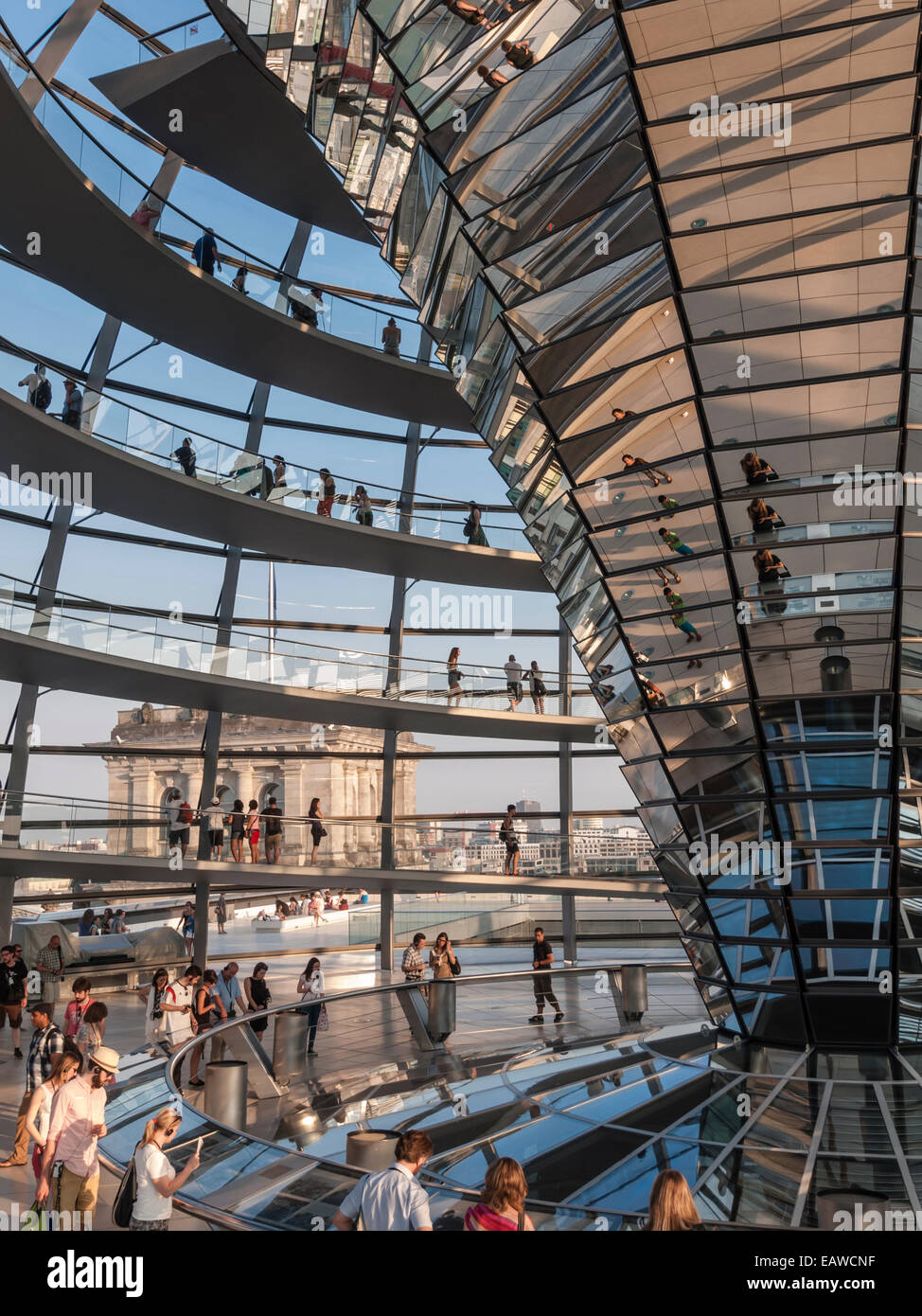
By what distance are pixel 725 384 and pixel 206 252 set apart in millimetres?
17534

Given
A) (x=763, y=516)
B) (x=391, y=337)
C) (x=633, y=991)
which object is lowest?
(x=633, y=991)

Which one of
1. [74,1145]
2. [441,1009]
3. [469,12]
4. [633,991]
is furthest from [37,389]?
[74,1145]

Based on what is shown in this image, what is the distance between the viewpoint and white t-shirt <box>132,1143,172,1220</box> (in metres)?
6.00

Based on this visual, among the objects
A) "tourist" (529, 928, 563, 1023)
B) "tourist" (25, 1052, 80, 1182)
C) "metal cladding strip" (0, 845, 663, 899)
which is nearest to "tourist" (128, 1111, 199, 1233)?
"tourist" (25, 1052, 80, 1182)

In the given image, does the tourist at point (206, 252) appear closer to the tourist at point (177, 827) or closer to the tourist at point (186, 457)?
the tourist at point (186, 457)

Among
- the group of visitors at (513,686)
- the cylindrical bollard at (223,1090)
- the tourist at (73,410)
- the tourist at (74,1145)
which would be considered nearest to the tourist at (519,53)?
the tourist at (74,1145)

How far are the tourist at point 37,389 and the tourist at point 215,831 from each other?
859 cm

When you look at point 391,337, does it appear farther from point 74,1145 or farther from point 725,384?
point 74,1145

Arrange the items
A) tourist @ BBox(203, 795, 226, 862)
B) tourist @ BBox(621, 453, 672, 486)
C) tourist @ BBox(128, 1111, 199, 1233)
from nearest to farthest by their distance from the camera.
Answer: tourist @ BBox(128, 1111, 199, 1233) < tourist @ BBox(621, 453, 672, 486) < tourist @ BBox(203, 795, 226, 862)

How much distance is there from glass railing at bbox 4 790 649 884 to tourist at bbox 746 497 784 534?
14.3m

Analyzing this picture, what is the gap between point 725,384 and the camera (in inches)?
410

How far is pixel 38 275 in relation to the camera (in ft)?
74.4

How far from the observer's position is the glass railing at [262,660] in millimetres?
20125

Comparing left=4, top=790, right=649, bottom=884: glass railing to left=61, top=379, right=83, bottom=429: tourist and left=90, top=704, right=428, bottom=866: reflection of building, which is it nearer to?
left=90, top=704, right=428, bottom=866: reflection of building
